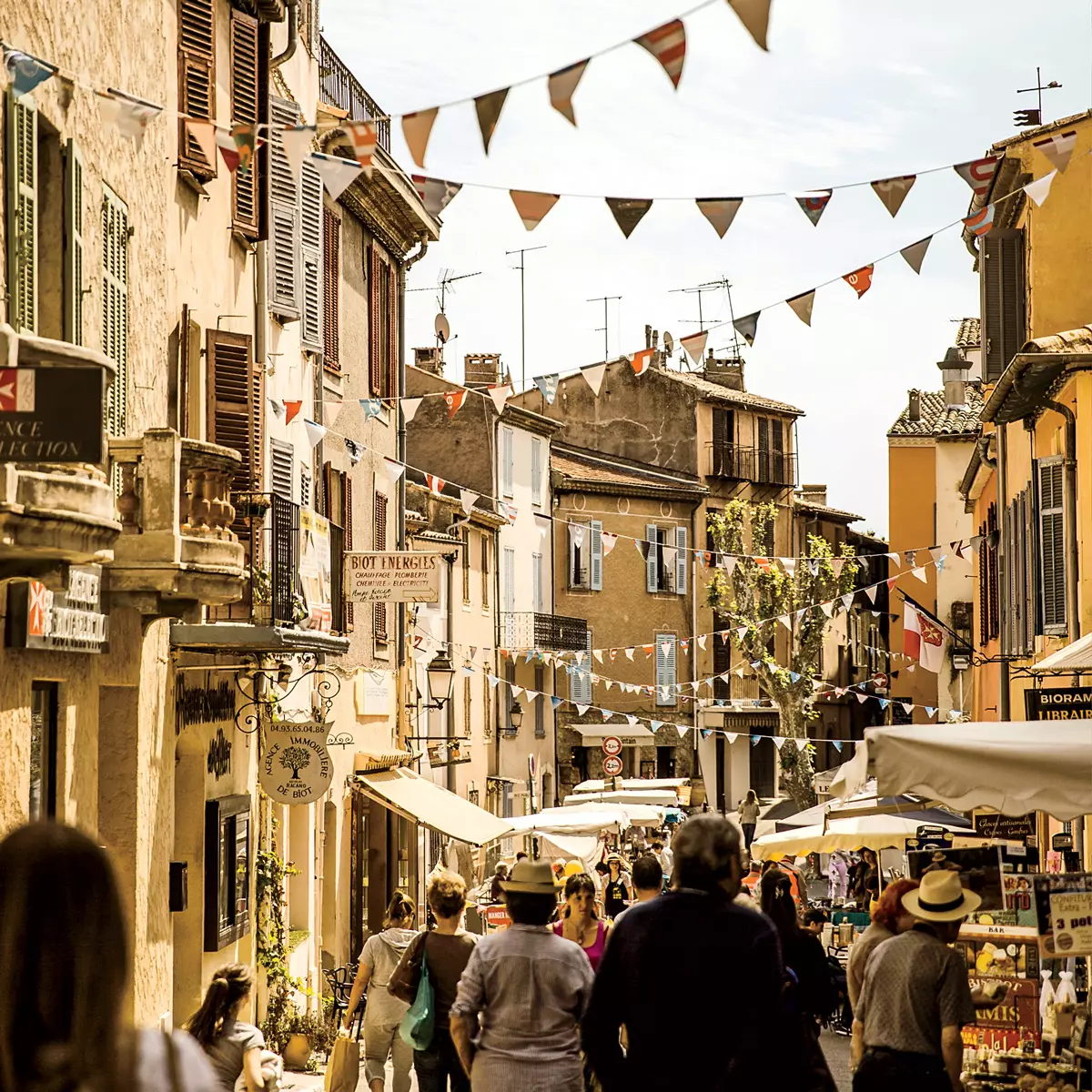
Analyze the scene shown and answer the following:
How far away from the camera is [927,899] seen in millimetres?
8891

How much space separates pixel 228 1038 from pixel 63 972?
696 centimetres

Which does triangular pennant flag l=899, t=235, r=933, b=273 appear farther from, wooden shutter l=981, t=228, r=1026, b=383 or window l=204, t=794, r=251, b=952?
wooden shutter l=981, t=228, r=1026, b=383

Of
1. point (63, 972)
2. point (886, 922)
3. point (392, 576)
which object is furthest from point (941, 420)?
point (63, 972)

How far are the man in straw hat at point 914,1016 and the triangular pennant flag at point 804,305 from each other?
594 centimetres

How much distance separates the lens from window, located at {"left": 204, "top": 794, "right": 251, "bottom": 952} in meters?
15.5

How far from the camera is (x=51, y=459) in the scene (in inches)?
327

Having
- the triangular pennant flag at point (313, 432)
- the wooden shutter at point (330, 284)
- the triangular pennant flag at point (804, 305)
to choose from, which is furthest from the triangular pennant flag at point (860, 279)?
the wooden shutter at point (330, 284)

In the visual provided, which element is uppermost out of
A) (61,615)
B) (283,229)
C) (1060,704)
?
(283,229)

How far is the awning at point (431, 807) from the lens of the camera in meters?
22.9

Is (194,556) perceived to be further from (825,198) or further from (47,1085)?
(47,1085)

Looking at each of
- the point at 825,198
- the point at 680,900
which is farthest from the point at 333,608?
the point at 680,900

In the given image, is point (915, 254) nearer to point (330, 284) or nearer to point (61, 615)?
point (61, 615)

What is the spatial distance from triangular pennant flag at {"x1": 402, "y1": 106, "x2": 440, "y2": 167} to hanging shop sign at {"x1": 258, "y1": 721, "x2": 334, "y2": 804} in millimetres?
8728

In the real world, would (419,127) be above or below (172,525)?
above
